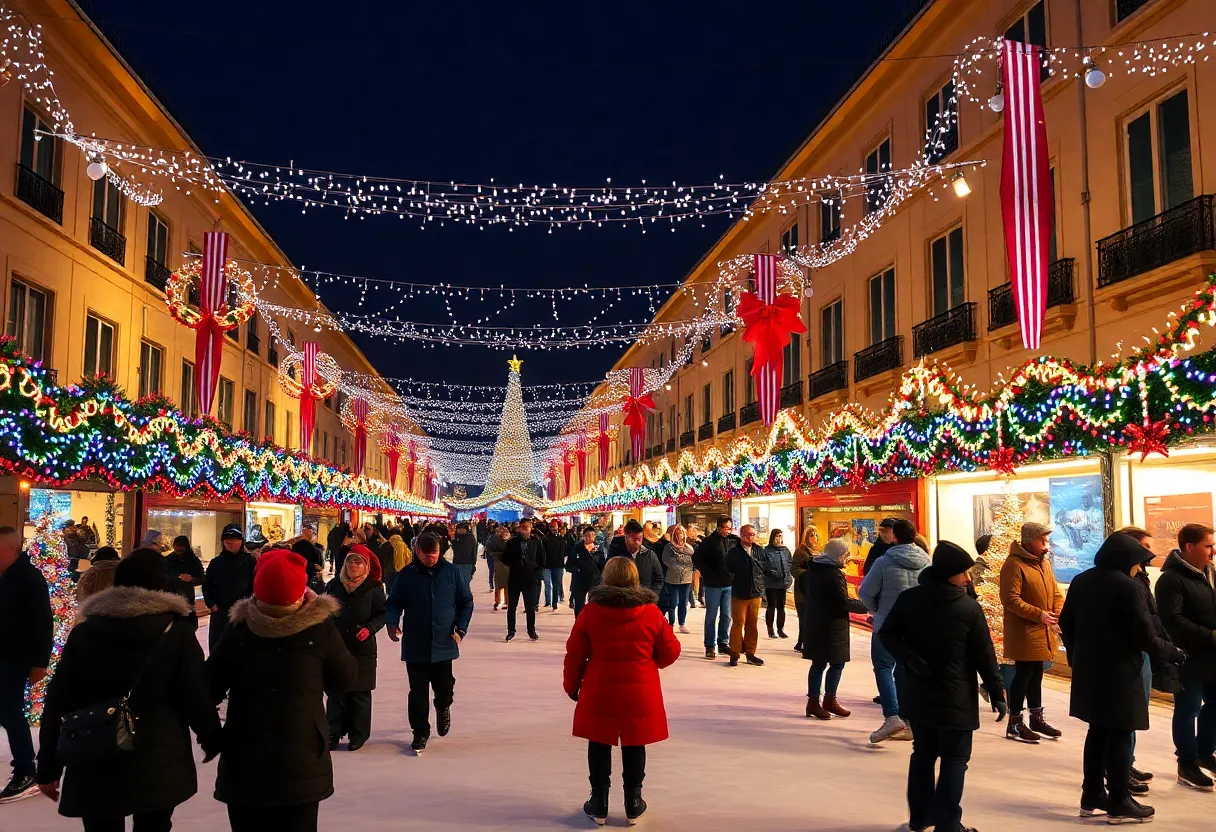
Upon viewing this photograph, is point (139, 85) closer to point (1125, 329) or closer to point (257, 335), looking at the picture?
point (257, 335)

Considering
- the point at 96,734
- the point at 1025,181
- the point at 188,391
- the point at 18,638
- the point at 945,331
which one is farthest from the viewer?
the point at 188,391

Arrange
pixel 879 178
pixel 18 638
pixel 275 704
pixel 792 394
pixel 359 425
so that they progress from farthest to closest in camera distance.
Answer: pixel 359 425 < pixel 792 394 < pixel 879 178 < pixel 18 638 < pixel 275 704

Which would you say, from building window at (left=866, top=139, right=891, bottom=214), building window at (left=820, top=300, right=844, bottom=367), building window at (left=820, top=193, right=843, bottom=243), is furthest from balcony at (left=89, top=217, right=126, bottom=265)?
building window at (left=820, top=300, right=844, bottom=367)

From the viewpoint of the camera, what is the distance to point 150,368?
22688mm

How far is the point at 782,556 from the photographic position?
14000mm

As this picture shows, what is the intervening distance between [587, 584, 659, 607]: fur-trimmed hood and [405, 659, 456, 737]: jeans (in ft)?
7.49

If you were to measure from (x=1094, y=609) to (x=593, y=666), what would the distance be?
2997 mm

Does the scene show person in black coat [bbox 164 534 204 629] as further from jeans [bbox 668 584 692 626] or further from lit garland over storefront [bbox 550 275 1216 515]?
lit garland over storefront [bbox 550 275 1216 515]

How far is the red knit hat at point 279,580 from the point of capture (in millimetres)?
4012

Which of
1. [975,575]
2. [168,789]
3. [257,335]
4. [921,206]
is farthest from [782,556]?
[257,335]

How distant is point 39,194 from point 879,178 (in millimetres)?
15896

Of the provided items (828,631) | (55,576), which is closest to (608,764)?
(828,631)

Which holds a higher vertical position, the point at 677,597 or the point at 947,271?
the point at 947,271

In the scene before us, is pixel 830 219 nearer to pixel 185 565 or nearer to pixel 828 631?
pixel 828 631
